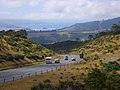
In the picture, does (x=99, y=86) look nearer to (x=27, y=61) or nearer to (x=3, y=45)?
(x=27, y=61)

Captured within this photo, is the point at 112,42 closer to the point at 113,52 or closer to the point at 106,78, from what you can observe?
the point at 113,52

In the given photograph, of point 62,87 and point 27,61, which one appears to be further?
point 27,61

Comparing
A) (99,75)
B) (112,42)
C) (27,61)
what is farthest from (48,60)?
(112,42)

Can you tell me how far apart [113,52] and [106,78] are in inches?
3796

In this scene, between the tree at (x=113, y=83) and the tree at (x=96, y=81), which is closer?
the tree at (x=113, y=83)

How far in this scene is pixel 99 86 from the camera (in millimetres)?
35125

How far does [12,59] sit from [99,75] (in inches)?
2130

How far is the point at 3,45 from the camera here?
104 m

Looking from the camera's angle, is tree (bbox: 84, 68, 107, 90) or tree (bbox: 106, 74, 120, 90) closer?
tree (bbox: 106, 74, 120, 90)

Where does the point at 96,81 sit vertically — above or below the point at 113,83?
below

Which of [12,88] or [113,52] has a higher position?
[12,88]

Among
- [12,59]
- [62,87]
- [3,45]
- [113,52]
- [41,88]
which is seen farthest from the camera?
[113,52]

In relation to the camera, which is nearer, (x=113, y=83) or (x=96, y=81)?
(x=113, y=83)

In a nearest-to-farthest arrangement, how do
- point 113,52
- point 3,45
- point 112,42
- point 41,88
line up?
point 41,88, point 3,45, point 113,52, point 112,42
